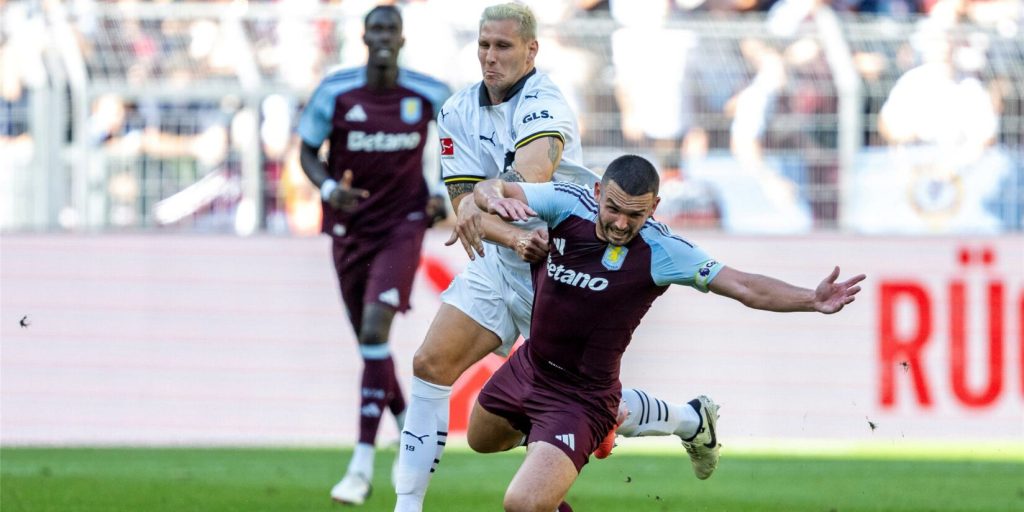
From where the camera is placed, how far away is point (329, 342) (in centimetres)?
1265

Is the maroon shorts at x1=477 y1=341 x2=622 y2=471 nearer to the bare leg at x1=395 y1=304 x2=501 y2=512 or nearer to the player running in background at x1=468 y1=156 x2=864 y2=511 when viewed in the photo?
the player running in background at x1=468 y1=156 x2=864 y2=511

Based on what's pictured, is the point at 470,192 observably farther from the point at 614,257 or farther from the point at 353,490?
the point at 353,490

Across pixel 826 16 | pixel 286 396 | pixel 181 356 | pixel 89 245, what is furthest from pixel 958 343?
pixel 89 245

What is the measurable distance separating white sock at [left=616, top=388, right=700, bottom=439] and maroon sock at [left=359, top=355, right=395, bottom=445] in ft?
6.87

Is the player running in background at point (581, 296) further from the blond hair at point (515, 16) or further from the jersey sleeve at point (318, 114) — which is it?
the jersey sleeve at point (318, 114)

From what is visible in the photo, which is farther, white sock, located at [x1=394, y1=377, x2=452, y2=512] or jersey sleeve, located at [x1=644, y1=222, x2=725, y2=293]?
white sock, located at [x1=394, y1=377, x2=452, y2=512]

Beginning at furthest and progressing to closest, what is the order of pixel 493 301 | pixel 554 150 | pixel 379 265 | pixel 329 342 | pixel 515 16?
pixel 329 342 < pixel 379 265 < pixel 493 301 < pixel 515 16 < pixel 554 150

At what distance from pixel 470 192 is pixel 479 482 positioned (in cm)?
320

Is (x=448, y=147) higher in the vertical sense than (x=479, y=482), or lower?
higher

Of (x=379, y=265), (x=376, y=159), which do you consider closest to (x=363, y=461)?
(x=379, y=265)

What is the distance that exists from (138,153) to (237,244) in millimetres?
1048

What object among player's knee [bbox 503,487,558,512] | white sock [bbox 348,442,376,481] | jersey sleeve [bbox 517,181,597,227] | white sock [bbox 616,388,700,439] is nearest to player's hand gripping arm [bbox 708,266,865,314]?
jersey sleeve [bbox 517,181,597,227]

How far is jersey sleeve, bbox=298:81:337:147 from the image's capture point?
950 cm

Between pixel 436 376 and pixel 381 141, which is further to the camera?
pixel 381 141
